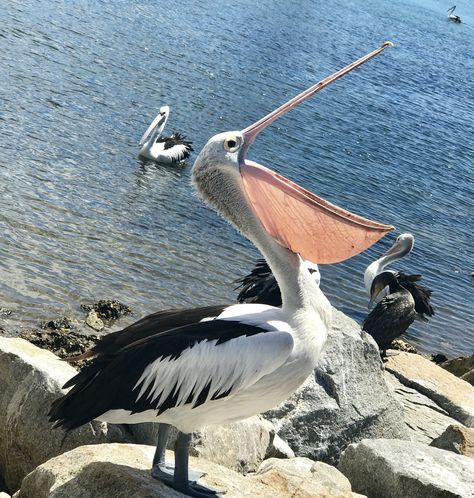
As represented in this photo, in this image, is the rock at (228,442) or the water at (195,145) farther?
the water at (195,145)

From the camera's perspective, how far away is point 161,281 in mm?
9969

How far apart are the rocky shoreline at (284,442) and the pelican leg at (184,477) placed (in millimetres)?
97

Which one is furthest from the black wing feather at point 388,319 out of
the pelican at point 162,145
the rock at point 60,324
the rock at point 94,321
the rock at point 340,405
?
the pelican at point 162,145

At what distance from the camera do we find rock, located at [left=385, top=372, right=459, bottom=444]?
729cm

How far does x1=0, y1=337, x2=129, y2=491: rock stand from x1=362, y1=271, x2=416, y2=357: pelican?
5.26 m

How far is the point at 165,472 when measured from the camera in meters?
4.27

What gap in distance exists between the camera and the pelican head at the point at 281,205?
4.39 metres

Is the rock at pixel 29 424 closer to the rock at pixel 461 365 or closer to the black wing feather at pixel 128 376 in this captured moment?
the black wing feather at pixel 128 376

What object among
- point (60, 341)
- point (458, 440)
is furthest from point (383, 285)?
point (458, 440)

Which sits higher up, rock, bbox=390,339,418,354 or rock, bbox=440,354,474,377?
rock, bbox=440,354,474,377

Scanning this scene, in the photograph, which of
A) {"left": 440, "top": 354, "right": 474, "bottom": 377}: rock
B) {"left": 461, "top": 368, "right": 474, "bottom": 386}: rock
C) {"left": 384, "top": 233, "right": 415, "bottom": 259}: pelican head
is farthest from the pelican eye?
{"left": 384, "top": 233, "right": 415, "bottom": 259}: pelican head

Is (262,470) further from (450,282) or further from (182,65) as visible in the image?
(182,65)

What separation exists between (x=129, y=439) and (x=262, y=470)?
84 cm

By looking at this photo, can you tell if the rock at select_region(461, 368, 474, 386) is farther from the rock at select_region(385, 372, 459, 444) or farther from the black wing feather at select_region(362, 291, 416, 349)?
the rock at select_region(385, 372, 459, 444)
